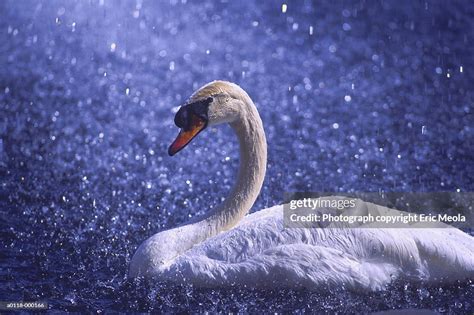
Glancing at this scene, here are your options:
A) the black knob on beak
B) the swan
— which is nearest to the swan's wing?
the swan

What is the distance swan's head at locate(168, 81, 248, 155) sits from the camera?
21.1 ft

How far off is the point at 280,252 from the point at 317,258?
0.85 ft

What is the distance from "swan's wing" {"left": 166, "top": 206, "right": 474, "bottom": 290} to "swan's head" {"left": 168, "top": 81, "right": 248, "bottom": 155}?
2.54 feet

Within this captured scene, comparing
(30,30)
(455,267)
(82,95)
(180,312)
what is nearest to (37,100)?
(82,95)

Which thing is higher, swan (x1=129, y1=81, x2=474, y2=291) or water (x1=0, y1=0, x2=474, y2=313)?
water (x1=0, y1=0, x2=474, y2=313)

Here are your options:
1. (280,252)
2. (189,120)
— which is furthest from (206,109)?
(280,252)

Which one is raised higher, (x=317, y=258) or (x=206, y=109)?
(x=206, y=109)

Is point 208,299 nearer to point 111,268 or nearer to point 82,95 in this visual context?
point 111,268

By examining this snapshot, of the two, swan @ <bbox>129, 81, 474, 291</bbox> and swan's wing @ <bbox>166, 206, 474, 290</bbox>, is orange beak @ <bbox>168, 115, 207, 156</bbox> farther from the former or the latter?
swan's wing @ <bbox>166, 206, 474, 290</bbox>

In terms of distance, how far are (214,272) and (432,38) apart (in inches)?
290

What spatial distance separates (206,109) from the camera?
6461mm

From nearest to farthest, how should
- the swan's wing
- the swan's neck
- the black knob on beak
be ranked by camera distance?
the swan's wing
the black knob on beak
the swan's neck

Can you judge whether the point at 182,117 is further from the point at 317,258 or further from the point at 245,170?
the point at 317,258

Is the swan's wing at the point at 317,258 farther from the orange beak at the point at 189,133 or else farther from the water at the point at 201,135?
the orange beak at the point at 189,133
